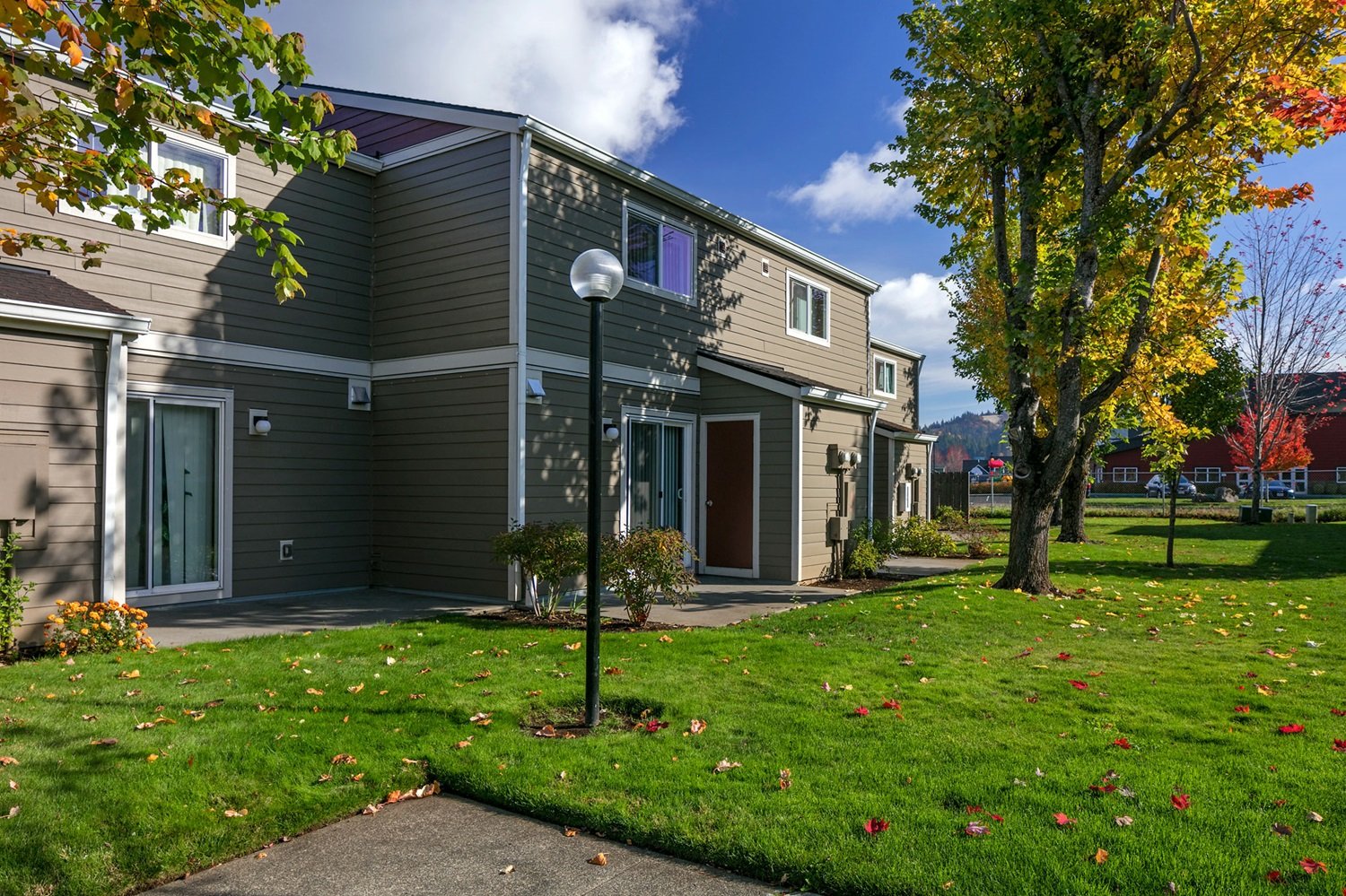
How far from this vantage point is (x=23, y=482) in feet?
23.0

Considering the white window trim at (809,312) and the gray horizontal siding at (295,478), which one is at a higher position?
the white window trim at (809,312)

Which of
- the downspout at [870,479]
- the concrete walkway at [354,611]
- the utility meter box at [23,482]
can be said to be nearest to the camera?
the utility meter box at [23,482]

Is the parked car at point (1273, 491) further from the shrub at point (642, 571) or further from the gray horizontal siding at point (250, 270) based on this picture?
the gray horizontal siding at point (250, 270)

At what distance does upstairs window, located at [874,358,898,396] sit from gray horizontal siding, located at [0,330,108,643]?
20999 mm

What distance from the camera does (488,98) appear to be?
11305 millimetres

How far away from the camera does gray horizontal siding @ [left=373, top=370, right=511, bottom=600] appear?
10.2 metres

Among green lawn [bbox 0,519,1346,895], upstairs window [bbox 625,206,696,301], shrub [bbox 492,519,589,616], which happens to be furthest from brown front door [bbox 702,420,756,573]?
green lawn [bbox 0,519,1346,895]

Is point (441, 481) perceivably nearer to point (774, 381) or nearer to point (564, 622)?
point (564, 622)

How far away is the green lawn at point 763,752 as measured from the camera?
3.49 m

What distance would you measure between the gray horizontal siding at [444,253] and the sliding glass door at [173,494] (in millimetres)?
2621

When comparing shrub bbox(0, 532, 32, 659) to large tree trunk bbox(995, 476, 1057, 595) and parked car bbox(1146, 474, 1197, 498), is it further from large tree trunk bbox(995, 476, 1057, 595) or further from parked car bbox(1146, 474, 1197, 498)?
parked car bbox(1146, 474, 1197, 498)

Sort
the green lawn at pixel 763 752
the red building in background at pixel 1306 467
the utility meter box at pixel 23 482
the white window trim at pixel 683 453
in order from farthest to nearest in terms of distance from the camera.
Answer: the red building in background at pixel 1306 467, the white window trim at pixel 683 453, the utility meter box at pixel 23 482, the green lawn at pixel 763 752

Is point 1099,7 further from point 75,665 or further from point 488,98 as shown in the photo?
point 75,665

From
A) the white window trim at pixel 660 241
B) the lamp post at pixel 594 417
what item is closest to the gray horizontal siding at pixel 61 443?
the lamp post at pixel 594 417
